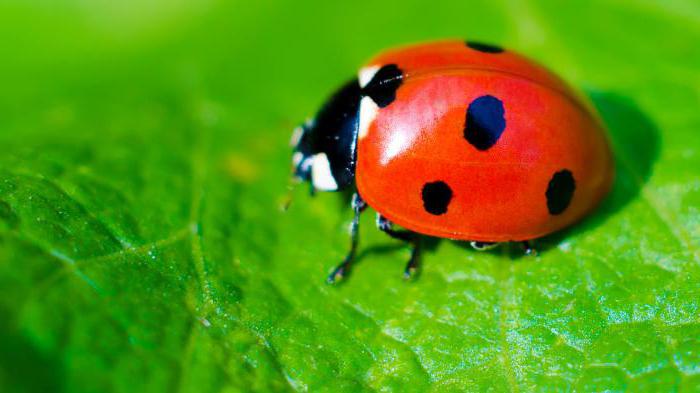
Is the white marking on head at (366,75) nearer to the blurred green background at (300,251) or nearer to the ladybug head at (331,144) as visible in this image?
the ladybug head at (331,144)

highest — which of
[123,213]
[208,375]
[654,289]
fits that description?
[123,213]

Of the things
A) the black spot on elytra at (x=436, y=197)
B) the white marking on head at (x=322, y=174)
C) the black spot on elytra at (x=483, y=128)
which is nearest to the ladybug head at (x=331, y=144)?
the white marking on head at (x=322, y=174)

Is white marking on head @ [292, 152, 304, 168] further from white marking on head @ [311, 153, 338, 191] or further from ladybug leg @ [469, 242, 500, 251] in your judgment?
ladybug leg @ [469, 242, 500, 251]

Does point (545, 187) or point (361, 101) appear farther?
point (361, 101)

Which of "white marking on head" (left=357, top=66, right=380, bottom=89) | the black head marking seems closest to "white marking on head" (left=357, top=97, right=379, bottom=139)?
"white marking on head" (left=357, top=66, right=380, bottom=89)

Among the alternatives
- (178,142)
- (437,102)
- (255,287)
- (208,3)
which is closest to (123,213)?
(255,287)

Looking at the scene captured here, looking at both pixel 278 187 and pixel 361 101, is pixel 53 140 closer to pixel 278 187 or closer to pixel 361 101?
pixel 278 187
